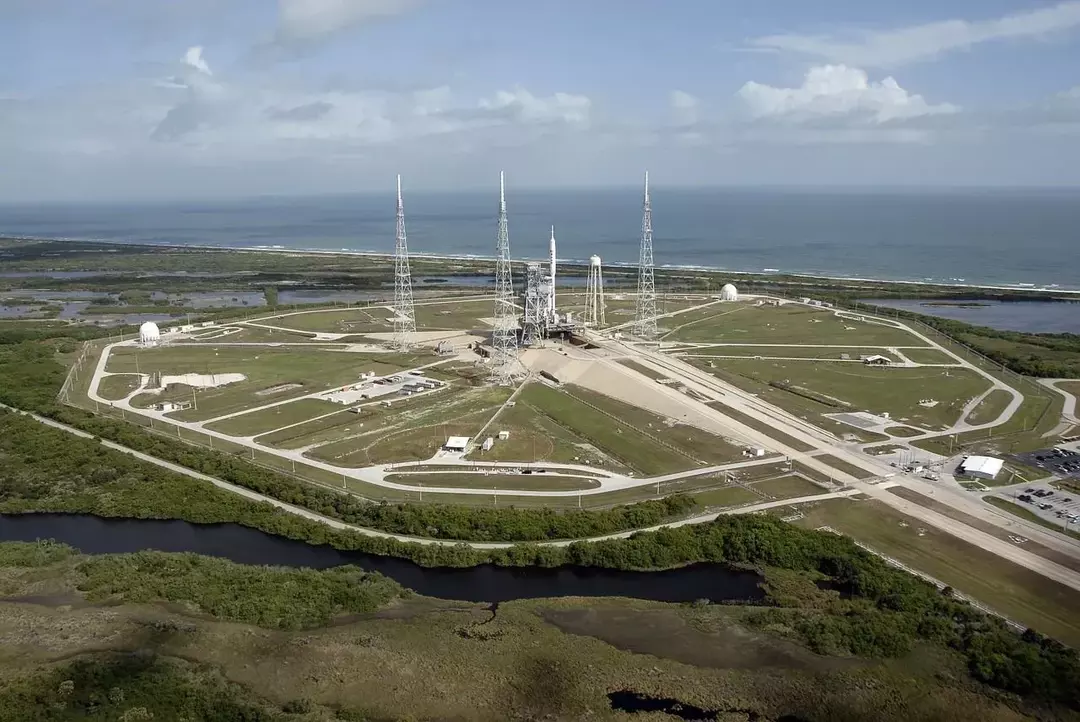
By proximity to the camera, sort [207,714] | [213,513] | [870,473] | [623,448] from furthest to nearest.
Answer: [623,448] < [870,473] < [213,513] < [207,714]

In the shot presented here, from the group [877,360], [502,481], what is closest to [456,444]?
Result: [502,481]

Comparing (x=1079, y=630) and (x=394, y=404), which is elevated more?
(x=394, y=404)

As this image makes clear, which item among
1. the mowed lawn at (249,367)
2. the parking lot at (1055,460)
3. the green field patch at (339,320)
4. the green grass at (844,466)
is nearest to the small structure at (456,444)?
the mowed lawn at (249,367)

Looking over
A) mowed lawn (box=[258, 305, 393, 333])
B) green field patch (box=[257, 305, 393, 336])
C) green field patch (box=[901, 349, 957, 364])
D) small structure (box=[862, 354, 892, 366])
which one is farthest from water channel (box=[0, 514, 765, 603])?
mowed lawn (box=[258, 305, 393, 333])

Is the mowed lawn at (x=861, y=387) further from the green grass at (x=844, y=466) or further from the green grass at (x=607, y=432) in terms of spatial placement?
the green grass at (x=607, y=432)

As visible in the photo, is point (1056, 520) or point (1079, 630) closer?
point (1079, 630)

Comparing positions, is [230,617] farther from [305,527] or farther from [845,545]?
[845,545]

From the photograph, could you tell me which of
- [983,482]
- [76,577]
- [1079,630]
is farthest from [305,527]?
[983,482]
